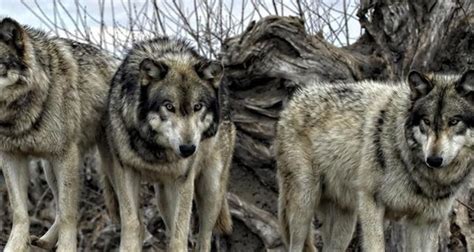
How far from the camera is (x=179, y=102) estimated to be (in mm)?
6555

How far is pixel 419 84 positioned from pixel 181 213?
2.16 metres

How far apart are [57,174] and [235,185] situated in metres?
3.60

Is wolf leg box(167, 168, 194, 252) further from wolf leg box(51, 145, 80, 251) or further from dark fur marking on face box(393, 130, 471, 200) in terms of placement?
dark fur marking on face box(393, 130, 471, 200)

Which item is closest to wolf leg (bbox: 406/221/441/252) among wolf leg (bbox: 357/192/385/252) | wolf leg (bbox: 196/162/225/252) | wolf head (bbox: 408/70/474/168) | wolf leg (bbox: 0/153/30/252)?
wolf leg (bbox: 357/192/385/252)

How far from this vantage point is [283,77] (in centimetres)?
947


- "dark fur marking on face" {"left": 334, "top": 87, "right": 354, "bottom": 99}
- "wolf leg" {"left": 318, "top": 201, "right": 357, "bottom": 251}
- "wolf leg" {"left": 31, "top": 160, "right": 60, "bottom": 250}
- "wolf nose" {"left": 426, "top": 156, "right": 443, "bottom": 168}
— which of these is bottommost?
"wolf leg" {"left": 318, "top": 201, "right": 357, "bottom": 251}

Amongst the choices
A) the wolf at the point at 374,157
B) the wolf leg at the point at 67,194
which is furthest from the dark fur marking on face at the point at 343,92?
the wolf leg at the point at 67,194

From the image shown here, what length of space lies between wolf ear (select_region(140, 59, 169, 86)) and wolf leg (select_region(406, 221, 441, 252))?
239 cm

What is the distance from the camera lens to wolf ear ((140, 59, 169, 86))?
22.2 feet

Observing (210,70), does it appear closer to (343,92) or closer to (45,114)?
(45,114)

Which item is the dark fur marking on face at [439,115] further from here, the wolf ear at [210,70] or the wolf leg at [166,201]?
the wolf leg at [166,201]

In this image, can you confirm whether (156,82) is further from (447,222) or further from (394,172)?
(447,222)

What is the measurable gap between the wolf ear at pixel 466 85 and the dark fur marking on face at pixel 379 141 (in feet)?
2.55

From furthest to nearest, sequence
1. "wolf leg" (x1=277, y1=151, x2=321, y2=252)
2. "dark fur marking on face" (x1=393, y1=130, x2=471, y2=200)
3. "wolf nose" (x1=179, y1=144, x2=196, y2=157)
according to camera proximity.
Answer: "wolf leg" (x1=277, y1=151, x2=321, y2=252) → "dark fur marking on face" (x1=393, y1=130, x2=471, y2=200) → "wolf nose" (x1=179, y1=144, x2=196, y2=157)
